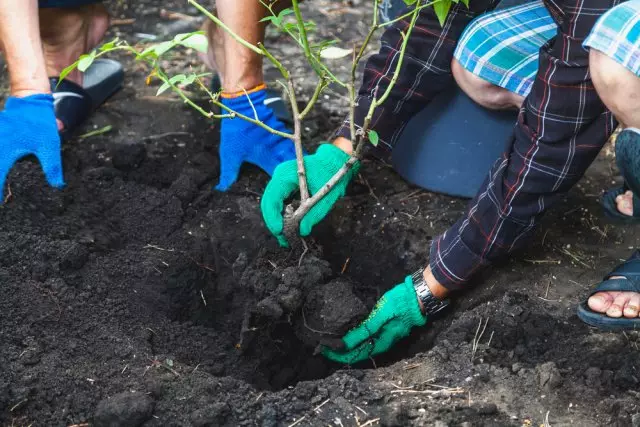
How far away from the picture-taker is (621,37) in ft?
4.93

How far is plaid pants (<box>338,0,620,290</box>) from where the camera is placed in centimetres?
165

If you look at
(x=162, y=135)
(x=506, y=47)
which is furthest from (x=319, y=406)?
(x=162, y=135)

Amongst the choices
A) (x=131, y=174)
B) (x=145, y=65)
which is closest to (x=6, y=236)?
(x=131, y=174)

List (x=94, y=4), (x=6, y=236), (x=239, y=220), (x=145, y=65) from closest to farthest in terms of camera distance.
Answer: (x=6, y=236), (x=239, y=220), (x=94, y=4), (x=145, y=65)

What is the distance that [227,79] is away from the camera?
7.72ft

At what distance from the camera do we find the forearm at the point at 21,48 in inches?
89.7

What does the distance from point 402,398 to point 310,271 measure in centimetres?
47

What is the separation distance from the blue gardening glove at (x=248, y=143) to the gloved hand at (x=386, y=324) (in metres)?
0.61

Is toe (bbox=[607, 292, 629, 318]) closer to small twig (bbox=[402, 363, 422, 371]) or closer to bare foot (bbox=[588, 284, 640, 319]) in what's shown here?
bare foot (bbox=[588, 284, 640, 319])

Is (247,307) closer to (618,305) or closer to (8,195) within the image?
(8,195)

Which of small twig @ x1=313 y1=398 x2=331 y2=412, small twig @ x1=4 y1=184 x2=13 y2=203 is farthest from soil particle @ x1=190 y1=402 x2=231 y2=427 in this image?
small twig @ x1=4 y1=184 x2=13 y2=203

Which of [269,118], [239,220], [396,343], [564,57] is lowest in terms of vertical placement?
[396,343]

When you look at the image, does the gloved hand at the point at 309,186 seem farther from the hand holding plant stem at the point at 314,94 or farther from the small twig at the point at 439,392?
the small twig at the point at 439,392

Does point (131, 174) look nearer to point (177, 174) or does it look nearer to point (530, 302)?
point (177, 174)
